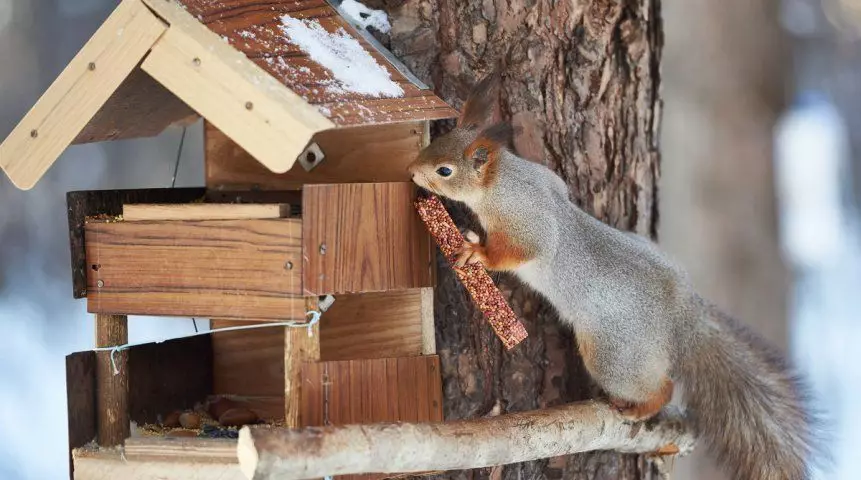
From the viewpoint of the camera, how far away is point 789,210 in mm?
3787

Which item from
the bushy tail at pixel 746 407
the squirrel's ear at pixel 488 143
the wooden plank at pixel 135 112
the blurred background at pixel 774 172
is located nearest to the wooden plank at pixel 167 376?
the wooden plank at pixel 135 112

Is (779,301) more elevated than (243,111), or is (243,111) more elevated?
(243,111)

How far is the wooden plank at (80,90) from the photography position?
4.89 feet

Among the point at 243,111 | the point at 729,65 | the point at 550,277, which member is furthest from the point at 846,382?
the point at 243,111

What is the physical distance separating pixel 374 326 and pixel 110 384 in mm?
509

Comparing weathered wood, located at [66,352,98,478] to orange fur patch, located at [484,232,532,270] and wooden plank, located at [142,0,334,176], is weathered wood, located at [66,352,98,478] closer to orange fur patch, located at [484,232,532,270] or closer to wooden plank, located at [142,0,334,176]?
wooden plank, located at [142,0,334,176]

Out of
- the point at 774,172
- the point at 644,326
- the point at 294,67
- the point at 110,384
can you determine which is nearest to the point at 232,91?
the point at 294,67

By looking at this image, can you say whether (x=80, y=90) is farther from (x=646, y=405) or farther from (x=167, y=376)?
(x=646, y=405)

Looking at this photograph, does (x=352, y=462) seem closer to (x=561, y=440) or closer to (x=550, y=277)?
(x=561, y=440)

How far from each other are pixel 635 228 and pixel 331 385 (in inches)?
36.9

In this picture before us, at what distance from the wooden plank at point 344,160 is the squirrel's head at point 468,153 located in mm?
82

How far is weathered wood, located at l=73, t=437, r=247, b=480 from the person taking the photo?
1531 mm

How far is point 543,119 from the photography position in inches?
79.6

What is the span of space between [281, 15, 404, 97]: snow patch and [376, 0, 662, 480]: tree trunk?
227mm
